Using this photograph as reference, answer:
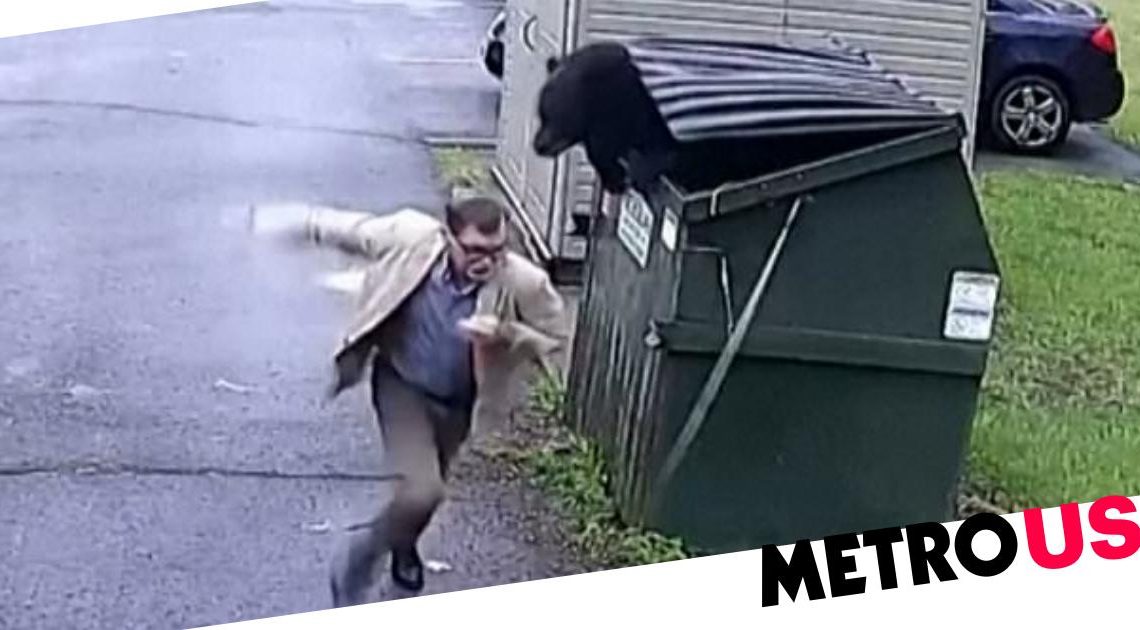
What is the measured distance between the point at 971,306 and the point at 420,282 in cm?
143

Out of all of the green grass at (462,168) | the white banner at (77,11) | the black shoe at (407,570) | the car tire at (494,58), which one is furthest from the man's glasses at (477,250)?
the white banner at (77,11)

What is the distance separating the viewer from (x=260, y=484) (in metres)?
5.86

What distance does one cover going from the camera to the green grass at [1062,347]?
6.23 meters

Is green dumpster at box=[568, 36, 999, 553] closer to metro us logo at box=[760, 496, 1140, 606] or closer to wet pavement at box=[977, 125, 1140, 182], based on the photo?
metro us logo at box=[760, 496, 1140, 606]

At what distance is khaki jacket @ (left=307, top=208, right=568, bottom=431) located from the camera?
4.68 metres

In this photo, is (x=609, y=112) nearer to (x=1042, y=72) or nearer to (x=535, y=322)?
(x=535, y=322)

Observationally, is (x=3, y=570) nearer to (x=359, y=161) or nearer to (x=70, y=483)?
(x=70, y=483)

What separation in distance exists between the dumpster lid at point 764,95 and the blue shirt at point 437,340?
782 mm

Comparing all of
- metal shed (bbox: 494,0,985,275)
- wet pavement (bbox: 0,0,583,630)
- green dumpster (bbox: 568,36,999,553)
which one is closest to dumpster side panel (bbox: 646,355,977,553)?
green dumpster (bbox: 568,36,999,553)

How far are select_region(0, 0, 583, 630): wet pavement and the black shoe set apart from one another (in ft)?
0.36

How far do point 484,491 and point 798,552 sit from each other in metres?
1.02

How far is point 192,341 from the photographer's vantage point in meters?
7.12

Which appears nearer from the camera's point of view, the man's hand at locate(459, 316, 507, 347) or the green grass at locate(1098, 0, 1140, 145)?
the man's hand at locate(459, 316, 507, 347)

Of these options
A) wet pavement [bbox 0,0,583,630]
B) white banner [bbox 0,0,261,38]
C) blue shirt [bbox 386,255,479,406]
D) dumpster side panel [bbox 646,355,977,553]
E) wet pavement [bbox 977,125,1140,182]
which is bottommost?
white banner [bbox 0,0,261,38]
